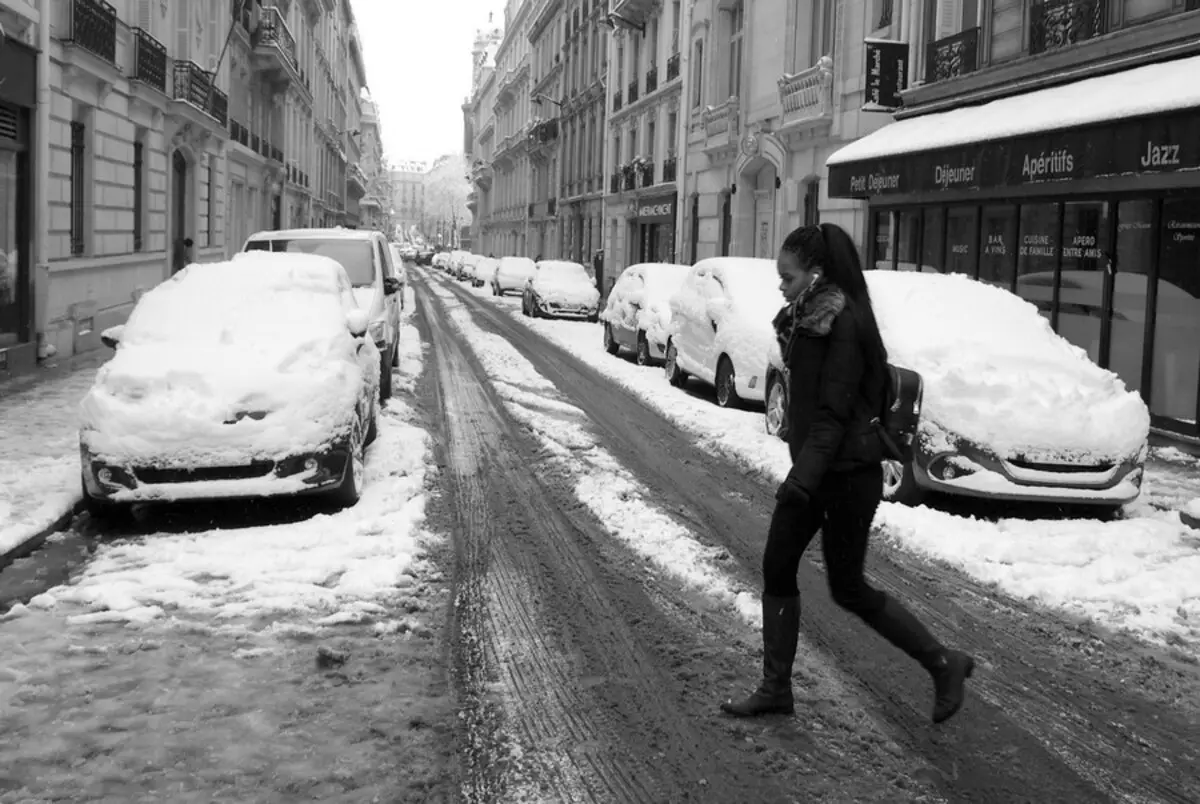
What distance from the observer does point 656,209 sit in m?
36.4

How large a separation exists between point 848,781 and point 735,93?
89.7 feet

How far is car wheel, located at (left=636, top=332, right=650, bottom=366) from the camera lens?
1828 centimetres

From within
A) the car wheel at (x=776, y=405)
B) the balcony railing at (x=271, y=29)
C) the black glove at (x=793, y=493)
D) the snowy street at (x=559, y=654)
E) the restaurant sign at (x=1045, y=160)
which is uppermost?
the balcony railing at (x=271, y=29)

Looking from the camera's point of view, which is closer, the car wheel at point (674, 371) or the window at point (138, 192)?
the car wheel at point (674, 371)

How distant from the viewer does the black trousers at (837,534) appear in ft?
13.7

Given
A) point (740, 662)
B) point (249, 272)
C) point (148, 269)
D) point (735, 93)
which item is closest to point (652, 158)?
point (735, 93)

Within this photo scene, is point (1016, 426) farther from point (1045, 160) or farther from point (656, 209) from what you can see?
point (656, 209)

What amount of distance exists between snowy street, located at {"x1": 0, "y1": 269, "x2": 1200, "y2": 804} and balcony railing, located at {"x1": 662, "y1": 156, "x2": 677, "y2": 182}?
27.2 m

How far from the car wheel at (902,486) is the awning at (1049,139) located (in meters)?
4.72

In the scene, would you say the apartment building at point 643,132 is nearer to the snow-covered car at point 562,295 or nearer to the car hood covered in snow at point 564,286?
the car hood covered in snow at point 564,286

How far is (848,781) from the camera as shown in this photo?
3957 mm

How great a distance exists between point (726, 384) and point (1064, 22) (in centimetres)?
640

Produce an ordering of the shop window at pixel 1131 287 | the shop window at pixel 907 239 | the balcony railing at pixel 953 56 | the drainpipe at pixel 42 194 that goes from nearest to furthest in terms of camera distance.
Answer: the shop window at pixel 1131 287
the drainpipe at pixel 42 194
the balcony railing at pixel 953 56
the shop window at pixel 907 239

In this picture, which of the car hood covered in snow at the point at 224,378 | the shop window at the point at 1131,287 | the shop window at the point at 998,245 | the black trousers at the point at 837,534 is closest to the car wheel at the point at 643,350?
the shop window at the point at 998,245
